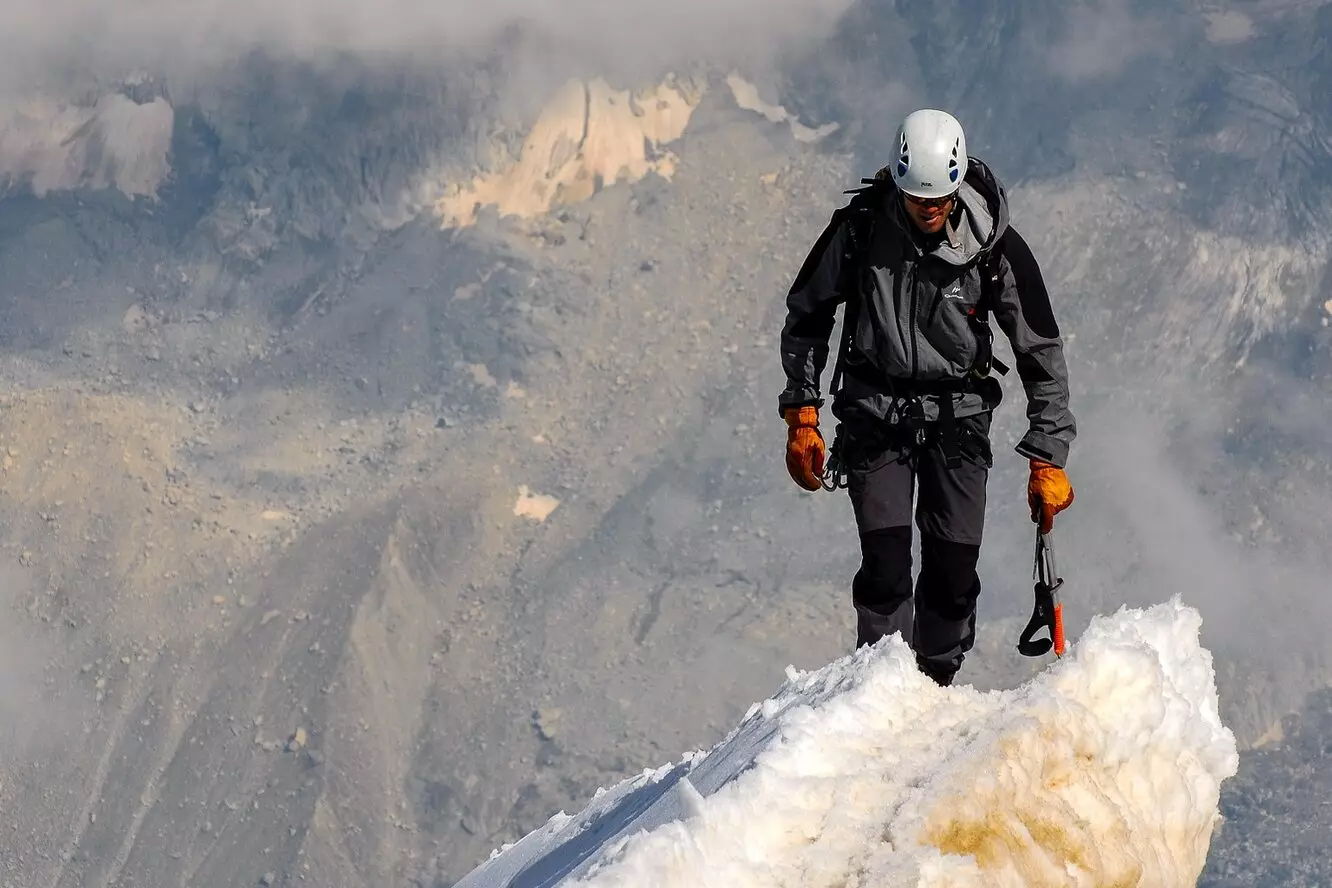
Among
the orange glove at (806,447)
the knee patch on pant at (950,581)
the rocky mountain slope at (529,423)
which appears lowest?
the rocky mountain slope at (529,423)

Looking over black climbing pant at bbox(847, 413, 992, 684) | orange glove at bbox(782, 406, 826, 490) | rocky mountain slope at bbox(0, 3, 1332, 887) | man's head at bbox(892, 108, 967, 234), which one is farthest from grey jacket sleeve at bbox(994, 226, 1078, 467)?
rocky mountain slope at bbox(0, 3, 1332, 887)

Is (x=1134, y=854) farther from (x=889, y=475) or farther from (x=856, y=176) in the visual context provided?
(x=856, y=176)

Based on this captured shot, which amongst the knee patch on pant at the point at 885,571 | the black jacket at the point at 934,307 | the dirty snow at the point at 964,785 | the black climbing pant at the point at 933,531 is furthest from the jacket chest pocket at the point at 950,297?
the dirty snow at the point at 964,785

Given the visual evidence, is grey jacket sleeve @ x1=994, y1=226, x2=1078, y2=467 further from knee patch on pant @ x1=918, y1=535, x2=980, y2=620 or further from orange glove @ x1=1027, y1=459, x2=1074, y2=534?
knee patch on pant @ x1=918, y1=535, x2=980, y2=620

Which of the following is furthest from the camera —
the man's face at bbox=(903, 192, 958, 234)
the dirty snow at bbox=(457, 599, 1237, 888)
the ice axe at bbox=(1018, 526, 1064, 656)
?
the ice axe at bbox=(1018, 526, 1064, 656)

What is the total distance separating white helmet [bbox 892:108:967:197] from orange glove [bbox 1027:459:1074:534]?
1.35m

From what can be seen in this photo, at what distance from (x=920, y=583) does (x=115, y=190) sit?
77.3 meters

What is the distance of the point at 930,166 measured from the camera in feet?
20.3

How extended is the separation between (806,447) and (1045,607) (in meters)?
1.31

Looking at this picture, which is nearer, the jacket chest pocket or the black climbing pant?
the jacket chest pocket

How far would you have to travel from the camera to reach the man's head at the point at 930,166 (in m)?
6.16

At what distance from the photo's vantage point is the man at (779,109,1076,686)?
637cm

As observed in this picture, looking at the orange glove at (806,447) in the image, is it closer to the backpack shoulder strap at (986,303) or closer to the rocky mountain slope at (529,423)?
the backpack shoulder strap at (986,303)

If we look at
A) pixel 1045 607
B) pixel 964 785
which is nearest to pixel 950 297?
pixel 1045 607
